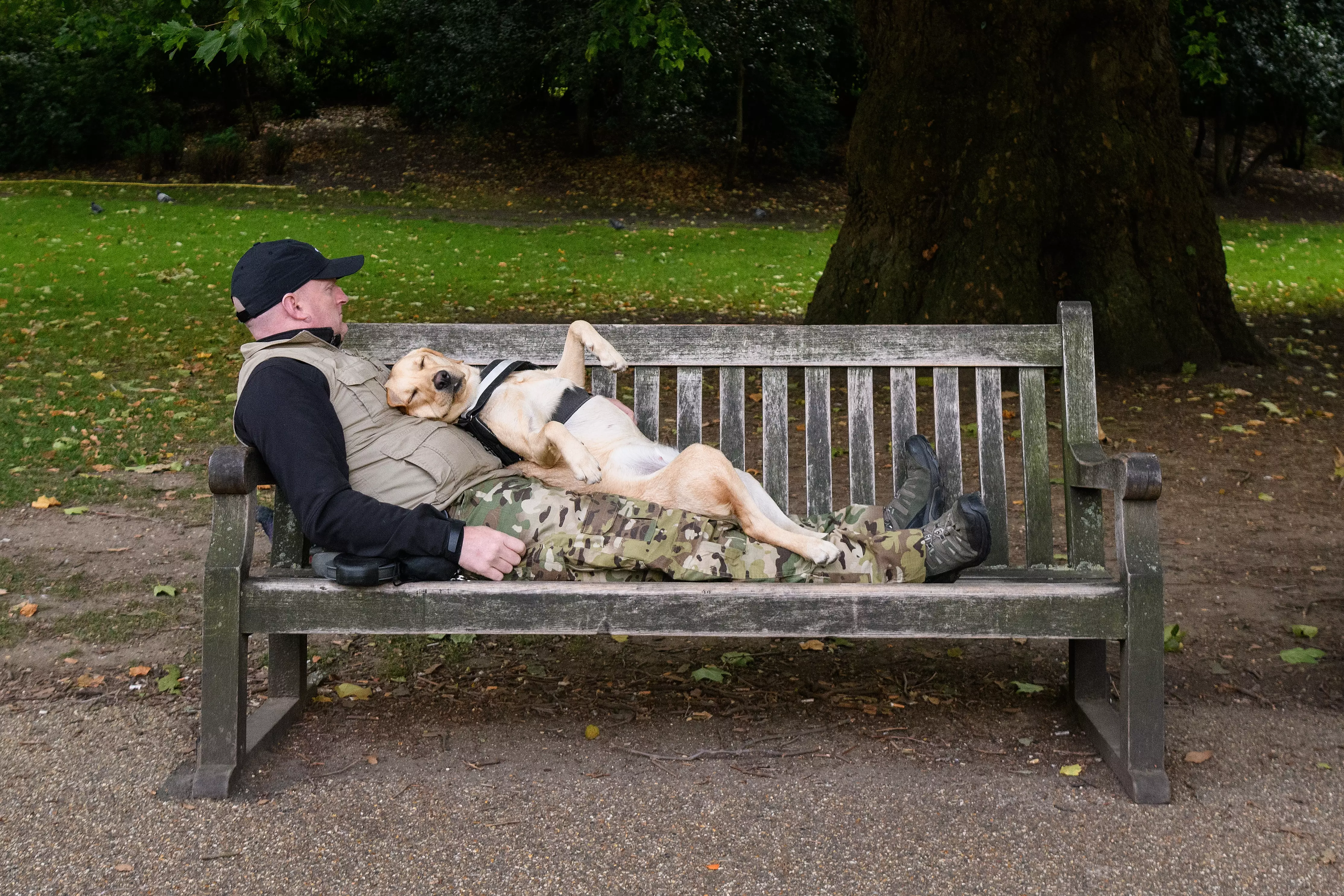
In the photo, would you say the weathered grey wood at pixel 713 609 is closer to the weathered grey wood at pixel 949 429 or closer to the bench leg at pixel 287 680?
the bench leg at pixel 287 680

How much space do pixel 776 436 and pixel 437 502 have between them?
47.5 inches

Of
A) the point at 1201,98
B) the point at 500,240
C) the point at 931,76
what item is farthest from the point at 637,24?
the point at 1201,98

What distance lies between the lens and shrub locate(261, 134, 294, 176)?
23359mm

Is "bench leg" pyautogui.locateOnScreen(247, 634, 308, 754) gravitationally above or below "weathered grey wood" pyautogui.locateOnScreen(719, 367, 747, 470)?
below

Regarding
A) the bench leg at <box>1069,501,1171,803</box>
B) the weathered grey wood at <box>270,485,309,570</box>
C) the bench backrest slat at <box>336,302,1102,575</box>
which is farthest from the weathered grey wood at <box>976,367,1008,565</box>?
the weathered grey wood at <box>270,485,309,570</box>

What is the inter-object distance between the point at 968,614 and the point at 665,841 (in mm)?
1001

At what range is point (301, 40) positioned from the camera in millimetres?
7094

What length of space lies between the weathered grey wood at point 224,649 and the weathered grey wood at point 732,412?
156cm

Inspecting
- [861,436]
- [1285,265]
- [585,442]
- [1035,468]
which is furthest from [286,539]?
[1285,265]

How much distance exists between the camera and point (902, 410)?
4.14 m

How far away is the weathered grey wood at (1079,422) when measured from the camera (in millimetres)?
3795

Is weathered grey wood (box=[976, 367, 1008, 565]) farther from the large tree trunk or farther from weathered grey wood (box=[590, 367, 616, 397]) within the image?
the large tree trunk

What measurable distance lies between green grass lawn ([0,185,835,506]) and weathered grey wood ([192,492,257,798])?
136 inches

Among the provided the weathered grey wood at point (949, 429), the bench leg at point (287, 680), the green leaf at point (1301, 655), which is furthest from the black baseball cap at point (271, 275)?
the green leaf at point (1301, 655)
